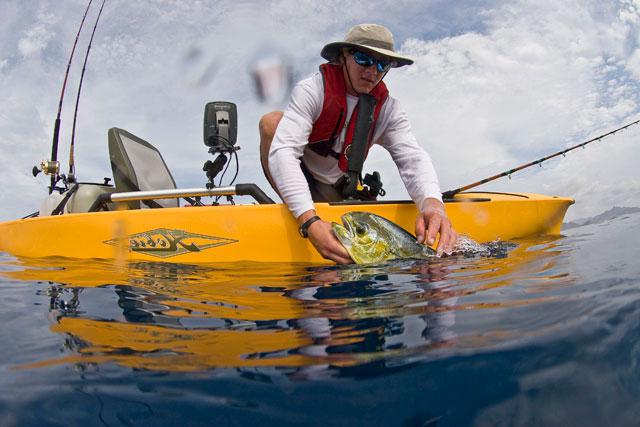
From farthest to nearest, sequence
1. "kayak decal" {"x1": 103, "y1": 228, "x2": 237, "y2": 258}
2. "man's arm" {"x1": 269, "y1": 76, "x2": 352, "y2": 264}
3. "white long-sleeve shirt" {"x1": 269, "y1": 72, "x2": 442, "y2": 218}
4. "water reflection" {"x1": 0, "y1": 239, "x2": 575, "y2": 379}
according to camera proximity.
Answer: "kayak decal" {"x1": 103, "y1": 228, "x2": 237, "y2": 258}, "white long-sleeve shirt" {"x1": 269, "y1": 72, "x2": 442, "y2": 218}, "man's arm" {"x1": 269, "y1": 76, "x2": 352, "y2": 264}, "water reflection" {"x1": 0, "y1": 239, "x2": 575, "y2": 379}

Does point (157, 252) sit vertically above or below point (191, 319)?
above

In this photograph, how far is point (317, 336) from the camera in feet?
4.55

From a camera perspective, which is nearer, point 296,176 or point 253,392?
point 253,392

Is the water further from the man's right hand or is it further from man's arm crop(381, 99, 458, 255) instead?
man's arm crop(381, 99, 458, 255)

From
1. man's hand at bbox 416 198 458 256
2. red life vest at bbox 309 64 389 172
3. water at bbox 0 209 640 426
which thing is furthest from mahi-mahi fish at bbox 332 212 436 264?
red life vest at bbox 309 64 389 172

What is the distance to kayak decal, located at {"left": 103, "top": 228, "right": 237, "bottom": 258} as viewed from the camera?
376 centimetres

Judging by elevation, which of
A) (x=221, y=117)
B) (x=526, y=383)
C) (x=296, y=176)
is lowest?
(x=526, y=383)

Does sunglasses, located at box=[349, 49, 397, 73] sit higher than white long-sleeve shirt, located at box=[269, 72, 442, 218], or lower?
higher

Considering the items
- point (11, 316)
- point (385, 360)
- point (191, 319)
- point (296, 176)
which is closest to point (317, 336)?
point (385, 360)

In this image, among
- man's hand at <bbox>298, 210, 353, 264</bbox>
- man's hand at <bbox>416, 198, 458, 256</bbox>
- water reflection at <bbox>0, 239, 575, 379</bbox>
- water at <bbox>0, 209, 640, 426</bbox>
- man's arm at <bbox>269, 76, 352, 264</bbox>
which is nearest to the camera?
water at <bbox>0, 209, 640, 426</bbox>

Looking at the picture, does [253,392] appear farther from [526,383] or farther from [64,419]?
[526,383]

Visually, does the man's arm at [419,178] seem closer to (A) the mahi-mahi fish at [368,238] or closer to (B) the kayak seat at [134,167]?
(A) the mahi-mahi fish at [368,238]

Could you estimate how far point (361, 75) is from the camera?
12.2ft

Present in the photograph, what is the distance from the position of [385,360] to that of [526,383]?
32 centimetres
